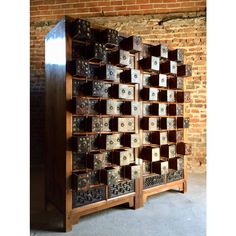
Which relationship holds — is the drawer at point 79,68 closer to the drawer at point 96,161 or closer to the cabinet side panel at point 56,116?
the cabinet side panel at point 56,116

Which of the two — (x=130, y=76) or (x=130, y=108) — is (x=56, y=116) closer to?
(x=130, y=108)

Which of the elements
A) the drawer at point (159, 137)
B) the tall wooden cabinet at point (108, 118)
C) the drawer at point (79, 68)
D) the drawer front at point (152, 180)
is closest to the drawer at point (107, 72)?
the tall wooden cabinet at point (108, 118)

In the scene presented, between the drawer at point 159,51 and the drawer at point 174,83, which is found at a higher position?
the drawer at point 159,51

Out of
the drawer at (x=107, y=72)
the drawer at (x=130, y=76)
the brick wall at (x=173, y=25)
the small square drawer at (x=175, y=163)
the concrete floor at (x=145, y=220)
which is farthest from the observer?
the brick wall at (x=173, y=25)

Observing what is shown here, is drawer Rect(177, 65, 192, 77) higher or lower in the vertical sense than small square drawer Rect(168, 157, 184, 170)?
higher

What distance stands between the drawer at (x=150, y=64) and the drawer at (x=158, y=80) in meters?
0.09

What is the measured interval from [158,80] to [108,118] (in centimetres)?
83

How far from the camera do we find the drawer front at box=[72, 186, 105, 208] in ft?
7.38

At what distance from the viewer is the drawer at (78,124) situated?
2.23 m

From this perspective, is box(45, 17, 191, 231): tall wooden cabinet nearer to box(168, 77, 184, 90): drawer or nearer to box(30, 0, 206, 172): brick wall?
box(168, 77, 184, 90): drawer

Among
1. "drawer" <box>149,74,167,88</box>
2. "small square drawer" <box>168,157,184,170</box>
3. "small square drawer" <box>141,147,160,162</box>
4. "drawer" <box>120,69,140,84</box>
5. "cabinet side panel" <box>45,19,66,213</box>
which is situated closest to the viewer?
"cabinet side panel" <box>45,19,66,213</box>

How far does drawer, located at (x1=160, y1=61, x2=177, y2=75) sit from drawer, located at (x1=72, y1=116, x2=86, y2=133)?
1.27 m

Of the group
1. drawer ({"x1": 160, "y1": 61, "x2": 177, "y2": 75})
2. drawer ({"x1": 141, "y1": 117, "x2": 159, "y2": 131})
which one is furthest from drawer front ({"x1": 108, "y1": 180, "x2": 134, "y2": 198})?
drawer ({"x1": 160, "y1": 61, "x2": 177, "y2": 75})
